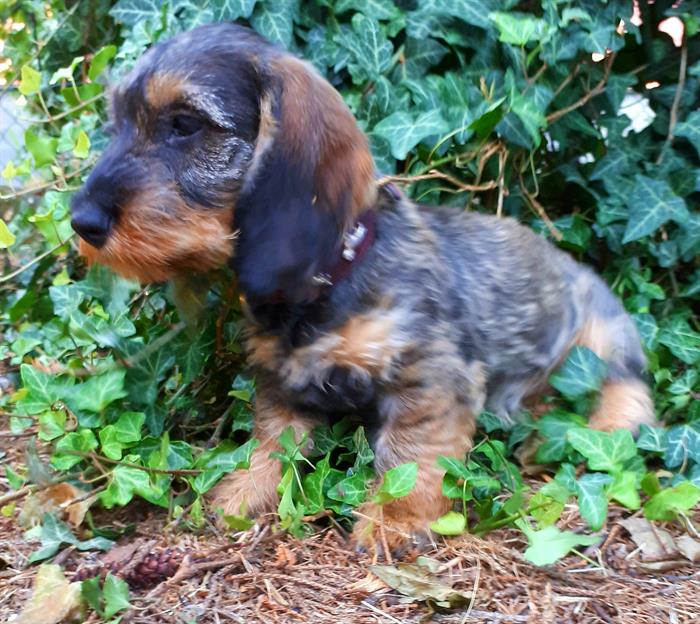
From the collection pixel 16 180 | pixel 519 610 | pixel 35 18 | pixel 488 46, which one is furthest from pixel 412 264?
pixel 35 18

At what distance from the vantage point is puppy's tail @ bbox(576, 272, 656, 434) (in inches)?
143

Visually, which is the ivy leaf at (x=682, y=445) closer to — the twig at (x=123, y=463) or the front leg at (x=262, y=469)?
the front leg at (x=262, y=469)

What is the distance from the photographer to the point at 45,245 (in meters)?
4.52

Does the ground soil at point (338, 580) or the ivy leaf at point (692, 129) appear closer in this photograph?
the ground soil at point (338, 580)

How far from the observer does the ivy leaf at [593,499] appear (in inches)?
110

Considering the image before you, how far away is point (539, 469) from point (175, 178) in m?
1.94

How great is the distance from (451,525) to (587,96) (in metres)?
2.50

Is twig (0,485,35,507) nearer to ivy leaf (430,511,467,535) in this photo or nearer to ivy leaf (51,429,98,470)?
ivy leaf (51,429,98,470)

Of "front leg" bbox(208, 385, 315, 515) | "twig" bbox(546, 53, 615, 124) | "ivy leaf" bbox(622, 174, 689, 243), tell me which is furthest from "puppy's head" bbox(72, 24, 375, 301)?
"ivy leaf" bbox(622, 174, 689, 243)

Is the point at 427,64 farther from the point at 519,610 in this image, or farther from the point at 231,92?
the point at 519,610

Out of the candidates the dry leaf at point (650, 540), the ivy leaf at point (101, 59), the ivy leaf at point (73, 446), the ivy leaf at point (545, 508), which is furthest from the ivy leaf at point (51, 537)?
the ivy leaf at point (101, 59)

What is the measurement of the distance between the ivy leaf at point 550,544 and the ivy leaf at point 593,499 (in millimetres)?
132

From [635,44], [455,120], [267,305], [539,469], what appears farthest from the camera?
[635,44]

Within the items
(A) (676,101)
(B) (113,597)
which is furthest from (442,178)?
(B) (113,597)
